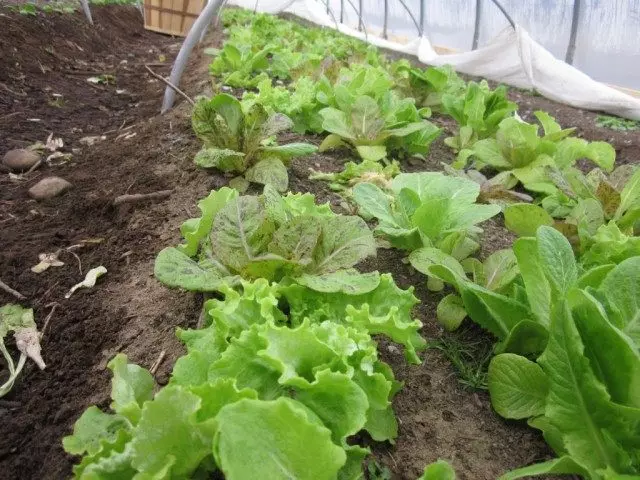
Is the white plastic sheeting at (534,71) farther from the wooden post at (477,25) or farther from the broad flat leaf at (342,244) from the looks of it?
the broad flat leaf at (342,244)

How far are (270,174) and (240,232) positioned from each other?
32.4 inches

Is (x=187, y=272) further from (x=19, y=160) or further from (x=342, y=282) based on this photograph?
(x=19, y=160)

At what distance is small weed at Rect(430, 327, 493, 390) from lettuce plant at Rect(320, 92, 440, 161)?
129 centimetres

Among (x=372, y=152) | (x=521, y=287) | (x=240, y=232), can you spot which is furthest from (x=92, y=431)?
(x=372, y=152)

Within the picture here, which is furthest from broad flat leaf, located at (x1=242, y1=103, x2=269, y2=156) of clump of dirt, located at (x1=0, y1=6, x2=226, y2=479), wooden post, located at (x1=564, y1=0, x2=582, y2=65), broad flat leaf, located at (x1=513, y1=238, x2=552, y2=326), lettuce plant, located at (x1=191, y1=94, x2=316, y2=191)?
wooden post, located at (x1=564, y1=0, x2=582, y2=65)

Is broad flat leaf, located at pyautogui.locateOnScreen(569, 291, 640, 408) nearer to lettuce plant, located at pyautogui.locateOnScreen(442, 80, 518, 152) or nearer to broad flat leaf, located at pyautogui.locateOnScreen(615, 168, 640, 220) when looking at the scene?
broad flat leaf, located at pyautogui.locateOnScreen(615, 168, 640, 220)

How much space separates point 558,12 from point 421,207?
22.2 ft

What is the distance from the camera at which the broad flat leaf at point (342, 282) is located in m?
1.34

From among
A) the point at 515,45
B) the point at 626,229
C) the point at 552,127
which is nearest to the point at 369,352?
the point at 626,229

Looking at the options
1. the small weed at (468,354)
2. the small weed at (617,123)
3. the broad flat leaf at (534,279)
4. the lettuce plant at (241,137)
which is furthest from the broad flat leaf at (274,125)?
the small weed at (617,123)

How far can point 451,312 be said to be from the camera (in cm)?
160

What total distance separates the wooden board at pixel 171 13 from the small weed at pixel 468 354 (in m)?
9.20

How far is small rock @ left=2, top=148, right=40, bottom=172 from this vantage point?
329 cm

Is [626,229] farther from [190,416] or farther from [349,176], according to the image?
[190,416]
